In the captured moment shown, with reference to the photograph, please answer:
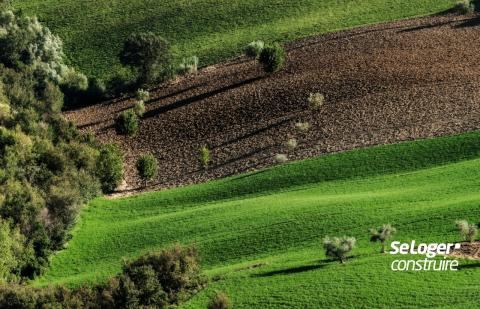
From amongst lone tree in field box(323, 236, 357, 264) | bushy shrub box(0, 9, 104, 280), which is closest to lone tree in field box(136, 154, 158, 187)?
bushy shrub box(0, 9, 104, 280)

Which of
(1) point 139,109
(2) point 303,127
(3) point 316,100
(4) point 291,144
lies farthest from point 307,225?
(1) point 139,109

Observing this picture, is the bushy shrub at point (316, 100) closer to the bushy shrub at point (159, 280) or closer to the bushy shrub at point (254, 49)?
the bushy shrub at point (254, 49)

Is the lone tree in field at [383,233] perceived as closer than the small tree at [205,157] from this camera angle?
Yes

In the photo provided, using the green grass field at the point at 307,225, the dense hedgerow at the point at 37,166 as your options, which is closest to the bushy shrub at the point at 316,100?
the green grass field at the point at 307,225

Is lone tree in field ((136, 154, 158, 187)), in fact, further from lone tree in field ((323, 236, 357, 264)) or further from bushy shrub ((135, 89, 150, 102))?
lone tree in field ((323, 236, 357, 264))

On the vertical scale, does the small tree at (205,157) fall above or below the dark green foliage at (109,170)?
above

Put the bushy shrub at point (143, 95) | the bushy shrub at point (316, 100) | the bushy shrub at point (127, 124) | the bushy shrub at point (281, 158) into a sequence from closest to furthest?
1. the bushy shrub at point (281, 158)
2. the bushy shrub at point (316, 100)
3. the bushy shrub at point (127, 124)
4. the bushy shrub at point (143, 95)

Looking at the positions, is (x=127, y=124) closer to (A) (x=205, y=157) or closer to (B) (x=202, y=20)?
(A) (x=205, y=157)

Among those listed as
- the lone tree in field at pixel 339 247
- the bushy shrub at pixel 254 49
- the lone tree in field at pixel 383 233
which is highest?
the bushy shrub at pixel 254 49

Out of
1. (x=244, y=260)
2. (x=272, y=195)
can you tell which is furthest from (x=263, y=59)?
(x=244, y=260)

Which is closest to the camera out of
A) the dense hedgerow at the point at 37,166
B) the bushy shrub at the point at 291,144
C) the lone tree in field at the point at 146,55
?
the dense hedgerow at the point at 37,166
